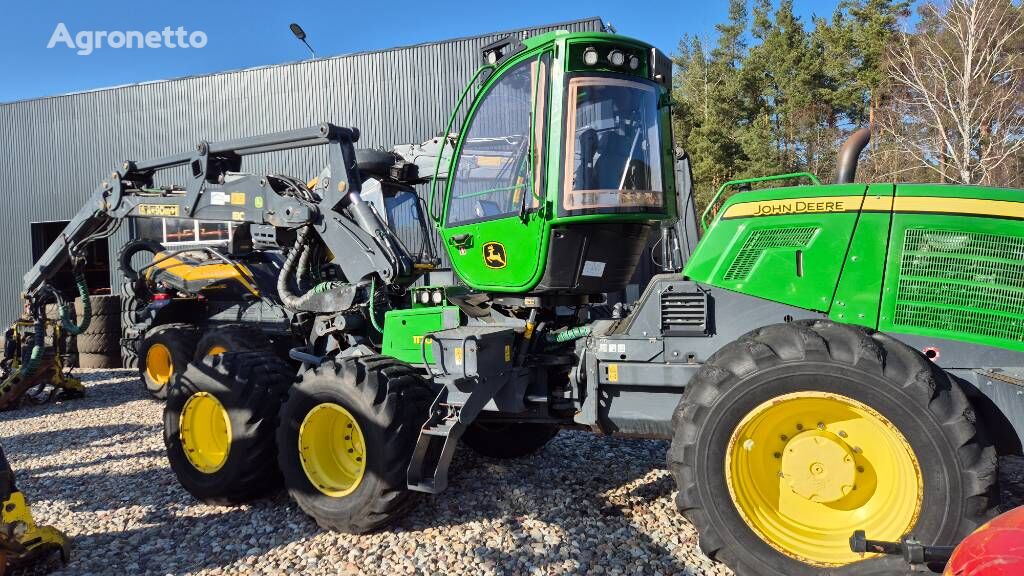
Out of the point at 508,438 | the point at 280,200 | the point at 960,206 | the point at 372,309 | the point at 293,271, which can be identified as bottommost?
the point at 508,438

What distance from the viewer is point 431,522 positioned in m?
4.27

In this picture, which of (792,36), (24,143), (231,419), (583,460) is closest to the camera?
(231,419)

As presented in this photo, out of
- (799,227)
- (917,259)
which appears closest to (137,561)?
(799,227)

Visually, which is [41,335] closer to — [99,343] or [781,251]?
[99,343]

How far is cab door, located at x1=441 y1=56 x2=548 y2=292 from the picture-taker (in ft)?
13.0

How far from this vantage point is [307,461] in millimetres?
4258

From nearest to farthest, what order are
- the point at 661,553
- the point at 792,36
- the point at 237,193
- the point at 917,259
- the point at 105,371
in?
1. the point at 917,259
2. the point at 661,553
3. the point at 237,193
4. the point at 105,371
5. the point at 792,36

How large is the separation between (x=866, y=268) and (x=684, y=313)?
91 cm

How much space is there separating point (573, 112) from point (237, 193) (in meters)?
3.72

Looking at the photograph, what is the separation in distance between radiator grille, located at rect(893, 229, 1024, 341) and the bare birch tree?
56.9 ft

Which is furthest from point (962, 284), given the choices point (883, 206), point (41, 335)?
point (41, 335)

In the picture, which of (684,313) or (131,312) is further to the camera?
(131,312)

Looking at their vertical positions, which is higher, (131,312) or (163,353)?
(131,312)

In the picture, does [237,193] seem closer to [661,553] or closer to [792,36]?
[661,553]
